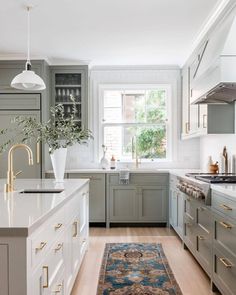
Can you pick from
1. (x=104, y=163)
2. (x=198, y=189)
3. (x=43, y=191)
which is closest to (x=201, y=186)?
(x=198, y=189)

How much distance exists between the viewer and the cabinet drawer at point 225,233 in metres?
2.36

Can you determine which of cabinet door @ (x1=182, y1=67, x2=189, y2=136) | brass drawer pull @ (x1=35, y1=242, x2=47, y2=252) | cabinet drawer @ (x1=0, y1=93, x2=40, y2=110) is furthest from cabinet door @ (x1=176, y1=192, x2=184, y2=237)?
brass drawer pull @ (x1=35, y1=242, x2=47, y2=252)

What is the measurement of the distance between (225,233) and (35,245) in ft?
4.96

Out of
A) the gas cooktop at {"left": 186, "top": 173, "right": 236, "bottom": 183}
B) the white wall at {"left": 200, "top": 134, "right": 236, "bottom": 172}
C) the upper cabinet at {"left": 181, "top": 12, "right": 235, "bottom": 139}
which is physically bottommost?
the gas cooktop at {"left": 186, "top": 173, "right": 236, "bottom": 183}

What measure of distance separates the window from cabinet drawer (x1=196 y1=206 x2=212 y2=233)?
270 centimetres

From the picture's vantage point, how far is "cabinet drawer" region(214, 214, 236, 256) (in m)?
2.36

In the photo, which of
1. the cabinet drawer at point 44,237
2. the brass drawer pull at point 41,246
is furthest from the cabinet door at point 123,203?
the brass drawer pull at point 41,246

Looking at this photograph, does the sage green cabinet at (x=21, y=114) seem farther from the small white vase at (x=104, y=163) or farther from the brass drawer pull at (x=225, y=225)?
the brass drawer pull at (x=225, y=225)

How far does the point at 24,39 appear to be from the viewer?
4559 mm

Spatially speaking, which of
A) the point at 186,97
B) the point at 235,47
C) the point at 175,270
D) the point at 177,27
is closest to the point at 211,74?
the point at 235,47

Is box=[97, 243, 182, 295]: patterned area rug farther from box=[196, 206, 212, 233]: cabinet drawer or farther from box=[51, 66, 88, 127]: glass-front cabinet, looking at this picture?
box=[51, 66, 88, 127]: glass-front cabinet

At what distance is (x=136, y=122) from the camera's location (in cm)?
607

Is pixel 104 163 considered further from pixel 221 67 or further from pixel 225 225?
pixel 225 225

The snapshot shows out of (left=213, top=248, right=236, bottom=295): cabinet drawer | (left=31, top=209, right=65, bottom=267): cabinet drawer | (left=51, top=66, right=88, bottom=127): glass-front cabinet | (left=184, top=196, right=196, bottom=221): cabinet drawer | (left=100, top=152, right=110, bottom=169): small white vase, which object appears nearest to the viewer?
(left=31, top=209, right=65, bottom=267): cabinet drawer
